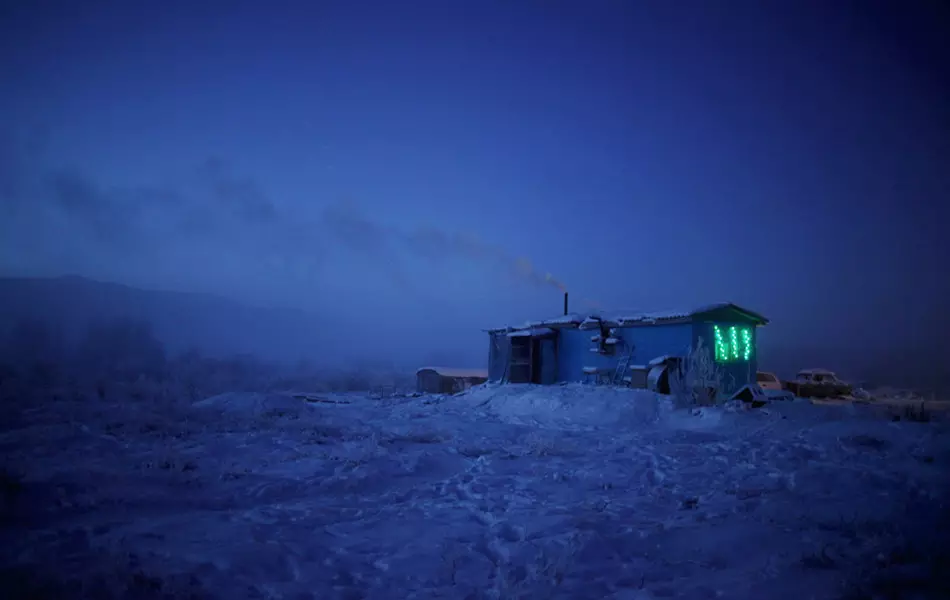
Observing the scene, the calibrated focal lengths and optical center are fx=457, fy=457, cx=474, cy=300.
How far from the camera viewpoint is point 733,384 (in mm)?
18672

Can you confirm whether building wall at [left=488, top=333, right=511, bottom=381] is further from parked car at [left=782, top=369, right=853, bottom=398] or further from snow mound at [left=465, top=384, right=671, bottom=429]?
parked car at [left=782, top=369, right=853, bottom=398]

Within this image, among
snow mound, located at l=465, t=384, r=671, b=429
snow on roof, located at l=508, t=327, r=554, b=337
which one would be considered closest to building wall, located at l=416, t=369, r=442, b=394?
snow on roof, located at l=508, t=327, r=554, b=337

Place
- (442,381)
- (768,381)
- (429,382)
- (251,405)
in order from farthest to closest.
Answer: (429,382)
(442,381)
(768,381)
(251,405)

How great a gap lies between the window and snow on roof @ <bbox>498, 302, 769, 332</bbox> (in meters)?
0.76

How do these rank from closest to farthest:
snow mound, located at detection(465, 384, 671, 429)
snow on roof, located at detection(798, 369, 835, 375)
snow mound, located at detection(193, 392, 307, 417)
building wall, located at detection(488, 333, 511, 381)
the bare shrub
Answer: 1. snow mound, located at detection(465, 384, 671, 429)
2. snow mound, located at detection(193, 392, 307, 417)
3. the bare shrub
4. building wall, located at detection(488, 333, 511, 381)
5. snow on roof, located at detection(798, 369, 835, 375)

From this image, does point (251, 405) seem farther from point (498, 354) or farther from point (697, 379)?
point (697, 379)

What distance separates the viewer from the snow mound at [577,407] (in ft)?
45.9

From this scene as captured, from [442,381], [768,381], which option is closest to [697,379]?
[768,381]

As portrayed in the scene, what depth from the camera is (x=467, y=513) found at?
5461 millimetres

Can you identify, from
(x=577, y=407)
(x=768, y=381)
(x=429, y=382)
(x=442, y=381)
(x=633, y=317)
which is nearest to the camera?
(x=577, y=407)

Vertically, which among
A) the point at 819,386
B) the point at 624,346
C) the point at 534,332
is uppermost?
the point at 534,332

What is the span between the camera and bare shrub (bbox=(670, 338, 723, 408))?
15695mm

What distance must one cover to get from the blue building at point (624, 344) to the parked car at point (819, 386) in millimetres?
10596

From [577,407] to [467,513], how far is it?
10563 mm
